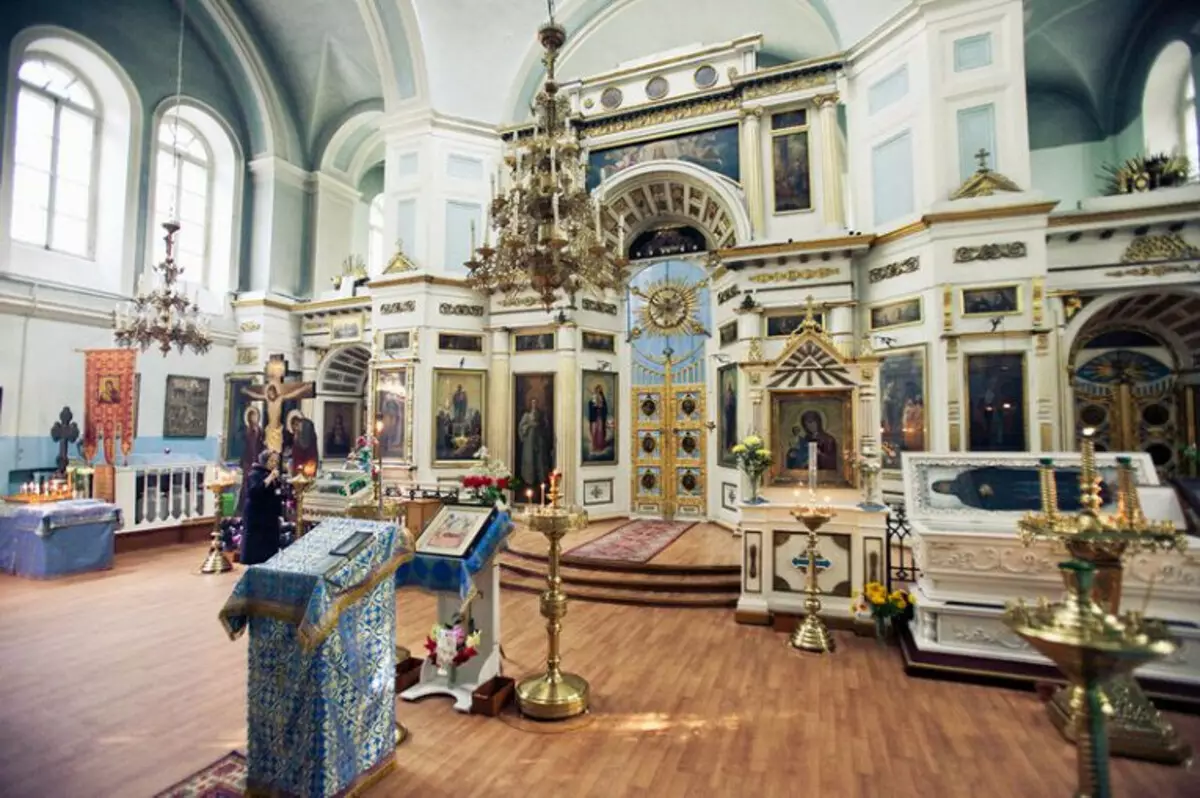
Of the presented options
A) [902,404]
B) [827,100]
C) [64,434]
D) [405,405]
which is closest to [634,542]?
[902,404]

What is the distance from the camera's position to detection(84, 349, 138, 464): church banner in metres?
8.93

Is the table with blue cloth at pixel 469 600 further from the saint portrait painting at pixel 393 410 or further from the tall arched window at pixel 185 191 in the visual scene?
the tall arched window at pixel 185 191

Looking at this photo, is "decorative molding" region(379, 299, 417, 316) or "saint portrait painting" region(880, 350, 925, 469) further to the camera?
"decorative molding" region(379, 299, 417, 316)

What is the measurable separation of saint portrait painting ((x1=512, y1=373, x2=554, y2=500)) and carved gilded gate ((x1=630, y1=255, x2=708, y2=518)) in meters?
1.76

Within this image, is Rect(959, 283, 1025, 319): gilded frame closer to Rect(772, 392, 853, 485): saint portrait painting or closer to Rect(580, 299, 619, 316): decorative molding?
Rect(772, 392, 853, 485): saint portrait painting

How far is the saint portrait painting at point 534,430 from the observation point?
10.4 meters

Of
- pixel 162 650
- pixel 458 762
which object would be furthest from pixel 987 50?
pixel 162 650

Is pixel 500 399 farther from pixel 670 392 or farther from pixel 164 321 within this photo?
pixel 164 321

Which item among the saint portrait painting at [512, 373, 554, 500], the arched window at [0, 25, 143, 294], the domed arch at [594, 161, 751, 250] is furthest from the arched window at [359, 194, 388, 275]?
the domed arch at [594, 161, 751, 250]

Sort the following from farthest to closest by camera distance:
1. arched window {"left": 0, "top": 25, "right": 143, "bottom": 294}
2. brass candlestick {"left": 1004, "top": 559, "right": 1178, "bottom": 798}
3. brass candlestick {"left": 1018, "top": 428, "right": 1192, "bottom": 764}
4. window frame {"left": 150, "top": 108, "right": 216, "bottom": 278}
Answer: window frame {"left": 150, "top": 108, "right": 216, "bottom": 278} → arched window {"left": 0, "top": 25, "right": 143, "bottom": 294} → brass candlestick {"left": 1018, "top": 428, "right": 1192, "bottom": 764} → brass candlestick {"left": 1004, "top": 559, "right": 1178, "bottom": 798}

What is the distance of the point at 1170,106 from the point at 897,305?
607cm

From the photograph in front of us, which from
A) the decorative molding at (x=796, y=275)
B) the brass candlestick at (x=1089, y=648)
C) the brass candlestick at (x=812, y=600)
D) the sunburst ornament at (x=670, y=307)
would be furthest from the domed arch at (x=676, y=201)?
the brass candlestick at (x=1089, y=648)

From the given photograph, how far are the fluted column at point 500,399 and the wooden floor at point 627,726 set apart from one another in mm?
5230

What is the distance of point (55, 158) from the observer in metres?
9.85
